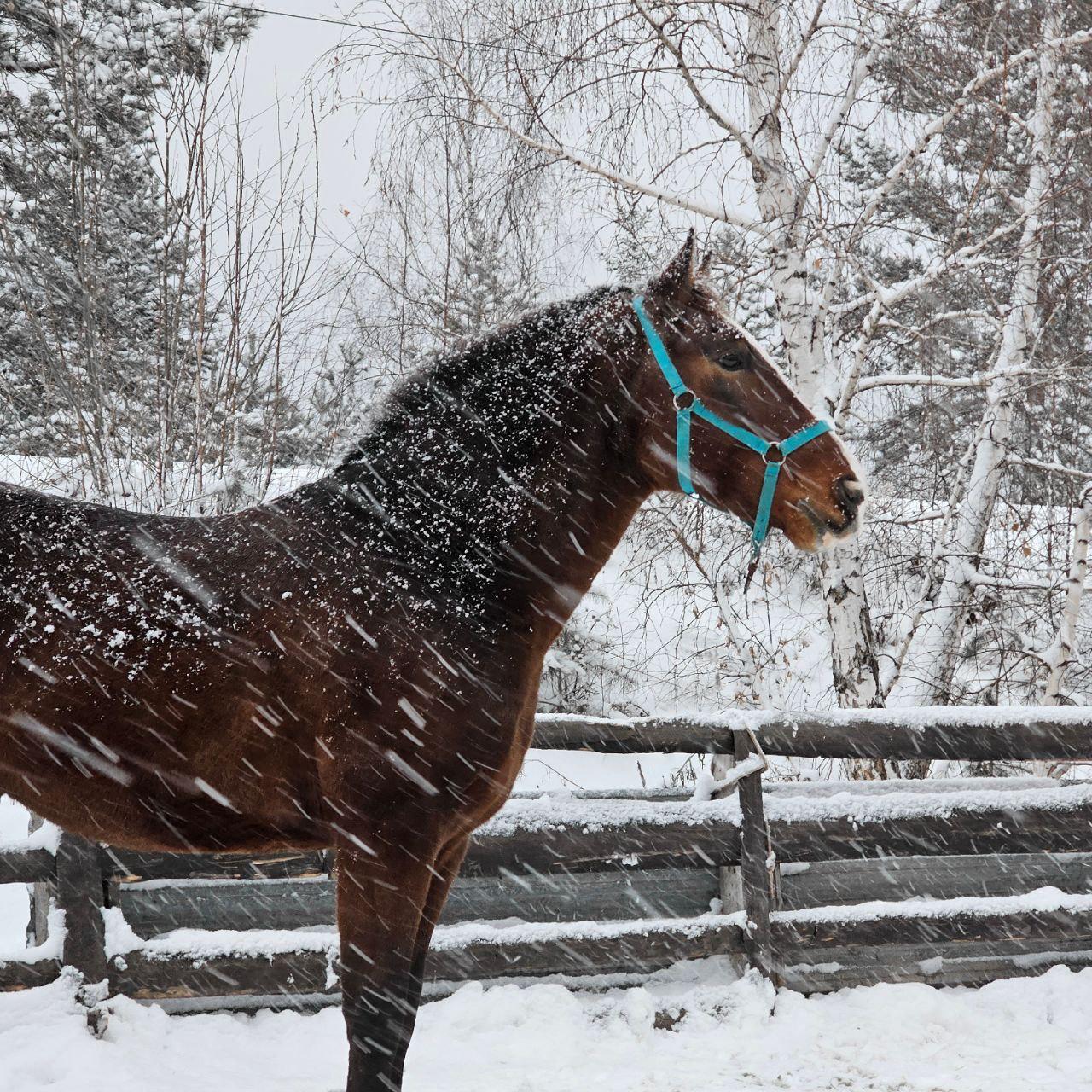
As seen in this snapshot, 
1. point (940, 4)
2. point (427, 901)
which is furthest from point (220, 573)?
point (940, 4)

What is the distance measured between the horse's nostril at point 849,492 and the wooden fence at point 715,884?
7.26ft

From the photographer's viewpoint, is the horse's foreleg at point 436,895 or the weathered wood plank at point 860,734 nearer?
the horse's foreleg at point 436,895

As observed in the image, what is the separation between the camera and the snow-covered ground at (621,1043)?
3529 mm

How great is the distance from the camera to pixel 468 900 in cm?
450

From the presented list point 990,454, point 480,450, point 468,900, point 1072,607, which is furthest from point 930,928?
point 990,454

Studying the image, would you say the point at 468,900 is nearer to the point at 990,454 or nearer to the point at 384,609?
the point at 384,609

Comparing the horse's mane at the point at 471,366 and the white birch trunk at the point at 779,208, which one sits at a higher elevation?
the white birch trunk at the point at 779,208

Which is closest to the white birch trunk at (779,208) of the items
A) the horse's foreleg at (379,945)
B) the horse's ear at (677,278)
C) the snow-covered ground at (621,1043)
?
the snow-covered ground at (621,1043)

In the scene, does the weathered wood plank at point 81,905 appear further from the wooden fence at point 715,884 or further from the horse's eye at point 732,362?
the horse's eye at point 732,362

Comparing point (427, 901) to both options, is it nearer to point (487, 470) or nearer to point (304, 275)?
point (487, 470)

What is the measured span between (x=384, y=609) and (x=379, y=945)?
78cm

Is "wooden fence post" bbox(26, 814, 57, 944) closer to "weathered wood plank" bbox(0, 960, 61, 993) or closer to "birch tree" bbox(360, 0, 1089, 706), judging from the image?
"weathered wood plank" bbox(0, 960, 61, 993)

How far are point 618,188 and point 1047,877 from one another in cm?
503

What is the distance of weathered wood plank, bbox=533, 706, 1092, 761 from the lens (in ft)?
14.9
